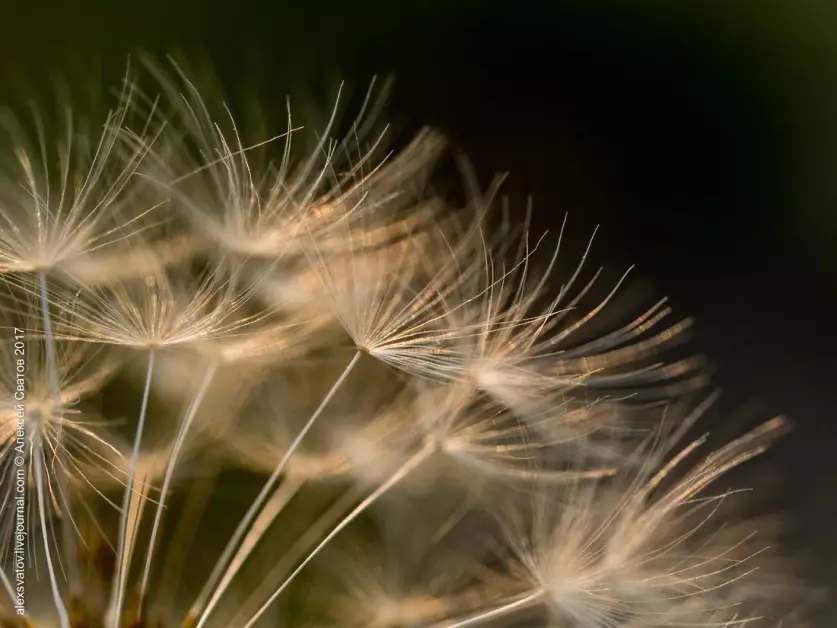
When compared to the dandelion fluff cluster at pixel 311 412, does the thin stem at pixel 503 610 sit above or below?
below

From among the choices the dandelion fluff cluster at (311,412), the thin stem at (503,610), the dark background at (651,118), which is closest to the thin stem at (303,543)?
the dandelion fluff cluster at (311,412)

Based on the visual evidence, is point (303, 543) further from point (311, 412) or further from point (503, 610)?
point (503, 610)

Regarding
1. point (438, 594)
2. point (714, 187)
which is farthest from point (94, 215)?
point (714, 187)

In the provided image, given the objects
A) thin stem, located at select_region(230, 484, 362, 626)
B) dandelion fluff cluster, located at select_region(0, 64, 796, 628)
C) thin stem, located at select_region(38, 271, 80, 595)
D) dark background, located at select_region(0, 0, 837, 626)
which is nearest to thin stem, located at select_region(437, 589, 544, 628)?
dandelion fluff cluster, located at select_region(0, 64, 796, 628)

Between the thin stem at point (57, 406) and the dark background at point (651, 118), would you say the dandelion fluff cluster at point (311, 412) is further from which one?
the dark background at point (651, 118)

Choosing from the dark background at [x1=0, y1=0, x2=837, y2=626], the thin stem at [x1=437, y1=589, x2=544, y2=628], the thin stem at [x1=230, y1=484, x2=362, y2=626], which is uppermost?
the dark background at [x1=0, y1=0, x2=837, y2=626]

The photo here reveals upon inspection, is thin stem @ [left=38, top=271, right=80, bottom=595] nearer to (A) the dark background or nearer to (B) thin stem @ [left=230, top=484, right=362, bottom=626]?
(B) thin stem @ [left=230, top=484, right=362, bottom=626]
